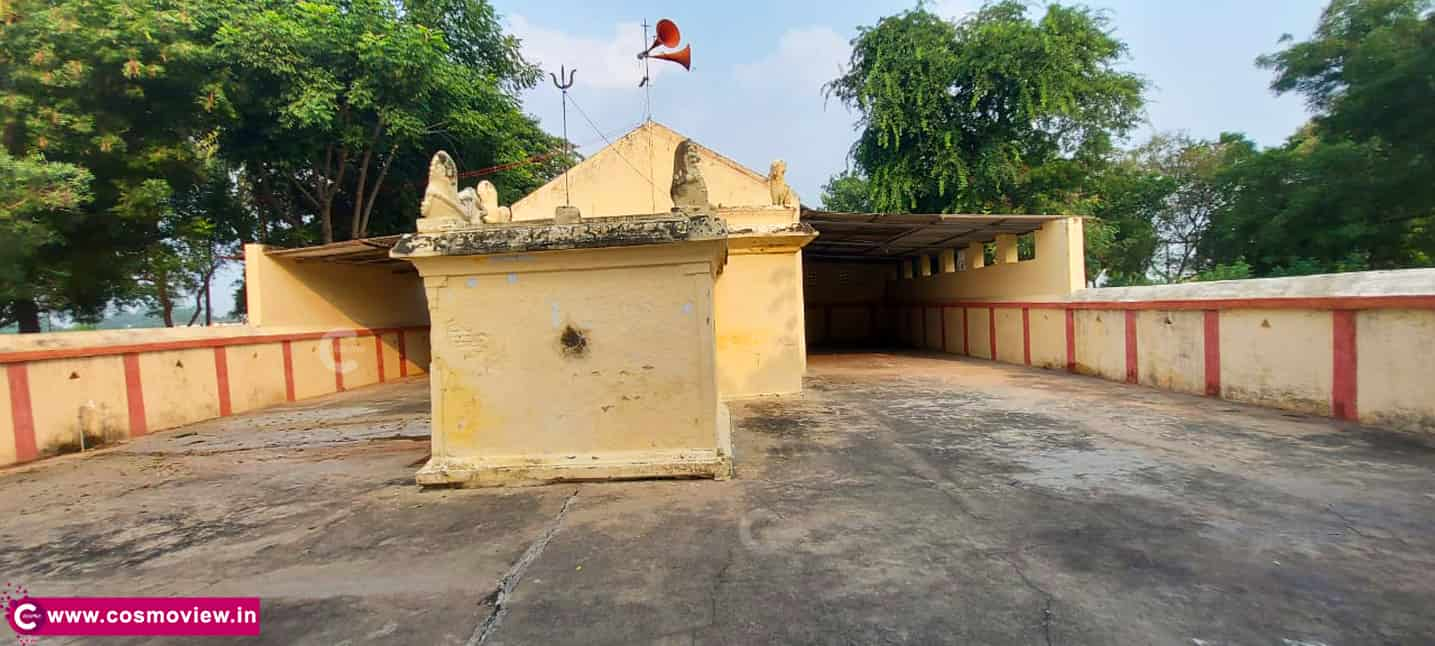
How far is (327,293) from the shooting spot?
13.2 m

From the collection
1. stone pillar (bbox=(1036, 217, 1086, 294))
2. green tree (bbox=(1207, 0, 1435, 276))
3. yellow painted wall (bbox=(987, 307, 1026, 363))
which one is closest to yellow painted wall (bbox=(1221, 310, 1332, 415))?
stone pillar (bbox=(1036, 217, 1086, 294))

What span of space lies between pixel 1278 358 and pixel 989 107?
496 inches

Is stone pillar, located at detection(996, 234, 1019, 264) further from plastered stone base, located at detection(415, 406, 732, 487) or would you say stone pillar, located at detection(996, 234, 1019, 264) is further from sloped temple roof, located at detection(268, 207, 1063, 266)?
plastered stone base, located at detection(415, 406, 732, 487)

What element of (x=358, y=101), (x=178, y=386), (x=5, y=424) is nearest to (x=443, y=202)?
(x=5, y=424)

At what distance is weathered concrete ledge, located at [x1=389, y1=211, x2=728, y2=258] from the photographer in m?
4.36

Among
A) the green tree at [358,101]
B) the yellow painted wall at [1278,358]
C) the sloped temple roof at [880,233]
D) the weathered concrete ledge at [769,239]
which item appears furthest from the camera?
the green tree at [358,101]

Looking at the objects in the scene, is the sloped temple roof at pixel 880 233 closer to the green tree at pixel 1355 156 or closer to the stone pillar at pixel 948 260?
the stone pillar at pixel 948 260

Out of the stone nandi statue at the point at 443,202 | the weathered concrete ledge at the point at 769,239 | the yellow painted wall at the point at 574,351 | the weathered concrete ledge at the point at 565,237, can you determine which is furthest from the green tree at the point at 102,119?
the weathered concrete ledge at the point at 769,239

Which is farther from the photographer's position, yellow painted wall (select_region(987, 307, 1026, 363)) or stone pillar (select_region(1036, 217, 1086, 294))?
yellow painted wall (select_region(987, 307, 1026, 363))

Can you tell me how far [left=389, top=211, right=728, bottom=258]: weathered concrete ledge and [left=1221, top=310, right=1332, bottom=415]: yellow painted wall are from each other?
23.3 ft

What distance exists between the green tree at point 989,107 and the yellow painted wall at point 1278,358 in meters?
9.94

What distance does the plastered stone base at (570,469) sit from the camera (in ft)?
14.7

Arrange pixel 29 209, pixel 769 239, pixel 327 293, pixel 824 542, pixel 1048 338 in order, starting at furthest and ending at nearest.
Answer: pixel 327 293
pixel 1048 338
pixel 769 239
pixel 29 209
pixel 824 542

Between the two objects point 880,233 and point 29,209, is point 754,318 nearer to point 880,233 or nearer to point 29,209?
point 880,233
